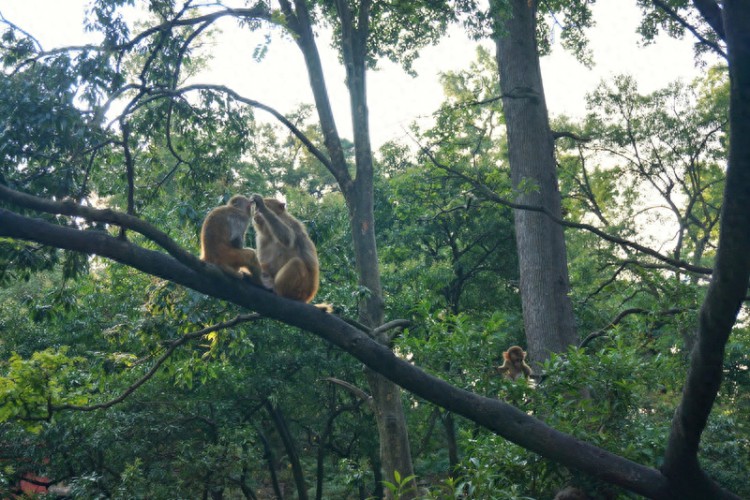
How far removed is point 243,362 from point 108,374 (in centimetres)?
737

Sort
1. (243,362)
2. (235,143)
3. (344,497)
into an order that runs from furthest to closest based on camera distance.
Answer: (344,497), (243,362), (235,143)

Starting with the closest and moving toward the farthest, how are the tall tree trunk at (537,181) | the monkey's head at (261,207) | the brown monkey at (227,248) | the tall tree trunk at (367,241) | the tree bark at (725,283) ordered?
the tree bark at (725,283), the brown monkey at (227,248), the monkey's head at (261,207), the tall tree trunk at (537,181), the tall tree trunk at (367,241)

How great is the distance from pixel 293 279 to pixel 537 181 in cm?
378

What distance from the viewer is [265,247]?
28.2 ft

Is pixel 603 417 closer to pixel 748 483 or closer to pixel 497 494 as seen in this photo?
pixel 497 494

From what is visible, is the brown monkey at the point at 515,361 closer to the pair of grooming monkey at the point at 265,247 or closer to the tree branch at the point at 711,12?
the pair of grooming monkey at the point at 265,247

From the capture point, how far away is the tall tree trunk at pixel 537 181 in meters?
9.91

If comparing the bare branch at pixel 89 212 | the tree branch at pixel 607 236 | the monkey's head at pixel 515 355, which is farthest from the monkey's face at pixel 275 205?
the monkey's head at pixel 515 355

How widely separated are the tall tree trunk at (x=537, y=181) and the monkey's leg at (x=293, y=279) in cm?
330

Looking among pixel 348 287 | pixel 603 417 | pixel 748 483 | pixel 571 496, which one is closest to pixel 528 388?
pixel 603 417

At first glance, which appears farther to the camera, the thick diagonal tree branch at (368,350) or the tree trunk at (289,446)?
the tree trunk at (289,446)

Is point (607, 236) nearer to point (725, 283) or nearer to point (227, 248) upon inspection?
point (725, 283)

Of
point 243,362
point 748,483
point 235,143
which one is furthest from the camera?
point 243,362

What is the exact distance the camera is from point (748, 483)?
7988 mm
